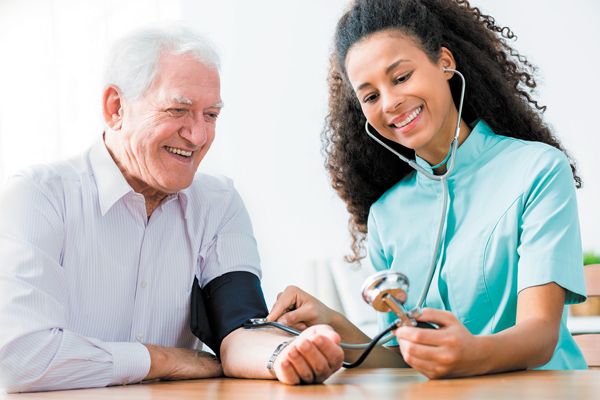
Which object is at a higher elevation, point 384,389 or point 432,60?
point 432,60

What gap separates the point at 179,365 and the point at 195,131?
527 mm

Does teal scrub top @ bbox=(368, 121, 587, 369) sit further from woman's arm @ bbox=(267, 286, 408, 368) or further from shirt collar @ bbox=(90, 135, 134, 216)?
shirt collar @ bbox=(90, 135, 134, 216)

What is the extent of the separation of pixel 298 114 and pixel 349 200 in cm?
253

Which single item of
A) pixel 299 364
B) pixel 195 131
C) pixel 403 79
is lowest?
pixel 299 364

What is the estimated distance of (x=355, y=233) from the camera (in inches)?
70.3

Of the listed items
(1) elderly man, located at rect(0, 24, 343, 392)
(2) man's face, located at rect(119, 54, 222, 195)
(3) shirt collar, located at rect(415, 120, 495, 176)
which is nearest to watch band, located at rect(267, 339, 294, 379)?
(1) elderly man, located at rect(0, 24, 343, 392)

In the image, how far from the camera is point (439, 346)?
Answer: 2.63ft

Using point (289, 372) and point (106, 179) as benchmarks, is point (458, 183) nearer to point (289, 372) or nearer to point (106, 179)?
point (289, 372)

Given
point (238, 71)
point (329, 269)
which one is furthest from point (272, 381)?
point (238, 71)

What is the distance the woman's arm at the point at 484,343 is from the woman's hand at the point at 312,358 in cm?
11

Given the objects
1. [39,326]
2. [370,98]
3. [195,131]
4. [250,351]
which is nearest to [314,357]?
[250,351]

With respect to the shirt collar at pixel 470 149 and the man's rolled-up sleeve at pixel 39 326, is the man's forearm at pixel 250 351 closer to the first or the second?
the man's rolled-up sleeve at pixel 39 326

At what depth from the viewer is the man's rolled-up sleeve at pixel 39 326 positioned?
0.96 metres

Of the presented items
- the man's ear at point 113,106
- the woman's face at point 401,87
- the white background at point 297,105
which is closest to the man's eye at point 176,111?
the man's ear at point 113,106
